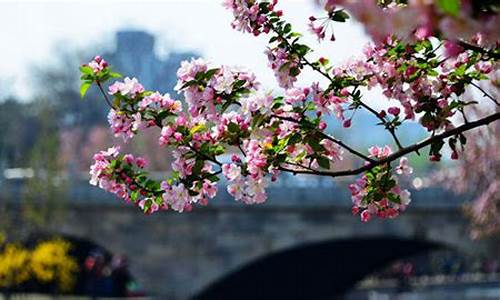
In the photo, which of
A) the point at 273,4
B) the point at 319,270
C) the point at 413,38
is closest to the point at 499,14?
the point at 413,38

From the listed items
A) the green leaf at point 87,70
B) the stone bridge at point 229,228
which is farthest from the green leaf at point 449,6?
the stone bridge at point 229,228

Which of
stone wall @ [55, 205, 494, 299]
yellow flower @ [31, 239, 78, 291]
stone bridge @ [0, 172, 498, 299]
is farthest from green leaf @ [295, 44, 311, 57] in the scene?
stone wall @ [55, 205, 494, 299]

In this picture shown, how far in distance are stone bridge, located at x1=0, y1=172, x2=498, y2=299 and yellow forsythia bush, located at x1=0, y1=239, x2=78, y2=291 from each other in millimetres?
2315

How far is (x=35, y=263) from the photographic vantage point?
Result: 38.8m

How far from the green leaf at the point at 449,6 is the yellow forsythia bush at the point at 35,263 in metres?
34.5

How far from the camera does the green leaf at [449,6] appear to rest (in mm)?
3846

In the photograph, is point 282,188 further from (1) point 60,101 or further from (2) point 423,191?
(1) point 60,101

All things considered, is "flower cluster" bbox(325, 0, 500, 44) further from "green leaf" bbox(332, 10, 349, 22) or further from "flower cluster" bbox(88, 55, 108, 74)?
"flower cluster" bbox(88, 55, 108, 74)

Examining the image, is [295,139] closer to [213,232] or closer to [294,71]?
[294,71]

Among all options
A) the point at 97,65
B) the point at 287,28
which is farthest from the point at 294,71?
the point at 97,65

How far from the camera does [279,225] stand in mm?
40781

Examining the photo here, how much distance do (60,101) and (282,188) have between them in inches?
1358

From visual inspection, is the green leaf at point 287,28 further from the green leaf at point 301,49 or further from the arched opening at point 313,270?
the arched opening at point 313,270

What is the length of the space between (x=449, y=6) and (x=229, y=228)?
37761 mm
